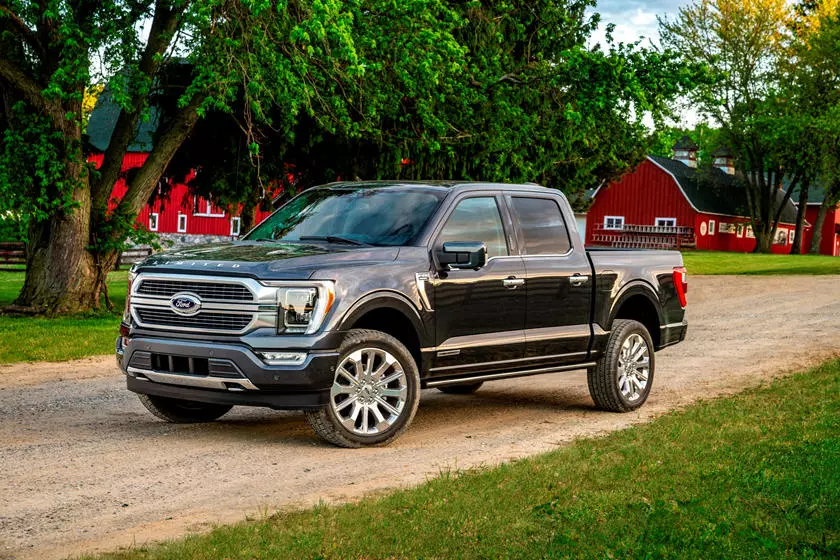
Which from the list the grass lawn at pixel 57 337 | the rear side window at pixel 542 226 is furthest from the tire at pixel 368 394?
the grass lawn at pixel 57 337

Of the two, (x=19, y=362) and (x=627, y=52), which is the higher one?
(x=627, y=52)

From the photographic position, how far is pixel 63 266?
66.0 ft

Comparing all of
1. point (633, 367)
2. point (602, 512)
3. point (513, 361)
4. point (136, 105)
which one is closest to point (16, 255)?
point (136, 105)

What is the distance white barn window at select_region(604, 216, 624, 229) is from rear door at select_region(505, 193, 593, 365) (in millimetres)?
69280

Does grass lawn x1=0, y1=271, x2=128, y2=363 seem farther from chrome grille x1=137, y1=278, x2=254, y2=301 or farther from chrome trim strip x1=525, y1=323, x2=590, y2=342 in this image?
chrome trim strip x1=525, y1=323, x2=590, y2=342

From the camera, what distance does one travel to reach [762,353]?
1605 centimetres

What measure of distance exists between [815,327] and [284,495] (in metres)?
14.8

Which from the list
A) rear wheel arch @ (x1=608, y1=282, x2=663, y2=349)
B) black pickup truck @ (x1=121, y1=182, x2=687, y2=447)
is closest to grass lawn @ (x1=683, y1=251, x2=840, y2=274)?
rear wheel arch @ (x1=608, y1=282, x2=663, y2=349)

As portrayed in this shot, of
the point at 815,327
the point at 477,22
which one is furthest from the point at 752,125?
the point at 815,327

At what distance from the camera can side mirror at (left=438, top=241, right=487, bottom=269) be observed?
8.77 metres

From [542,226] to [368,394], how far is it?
2670 millimetres

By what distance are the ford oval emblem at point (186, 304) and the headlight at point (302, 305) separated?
583 mm

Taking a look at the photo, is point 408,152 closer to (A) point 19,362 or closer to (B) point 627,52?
(B) point 627,52

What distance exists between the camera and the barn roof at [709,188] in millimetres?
75956
